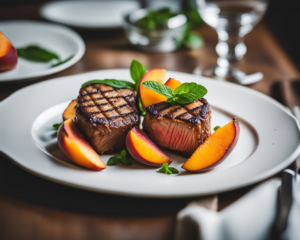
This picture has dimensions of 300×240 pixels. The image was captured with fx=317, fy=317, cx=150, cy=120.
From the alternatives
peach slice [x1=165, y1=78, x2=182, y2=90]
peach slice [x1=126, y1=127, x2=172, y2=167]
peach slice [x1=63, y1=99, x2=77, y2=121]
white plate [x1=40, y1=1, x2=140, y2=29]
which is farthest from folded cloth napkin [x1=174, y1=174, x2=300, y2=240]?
white plate [x1=40, y1=1, x2=140, y2=29]

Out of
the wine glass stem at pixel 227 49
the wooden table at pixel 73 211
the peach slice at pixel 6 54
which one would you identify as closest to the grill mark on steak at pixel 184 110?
the wooden table at pixel 73 211

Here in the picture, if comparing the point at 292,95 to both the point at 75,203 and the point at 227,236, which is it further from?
the point at 75,203

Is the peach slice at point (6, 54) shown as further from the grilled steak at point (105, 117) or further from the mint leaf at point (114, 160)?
the mint leaf at point (114, 160)

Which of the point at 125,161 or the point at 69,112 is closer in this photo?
the point at 125,161

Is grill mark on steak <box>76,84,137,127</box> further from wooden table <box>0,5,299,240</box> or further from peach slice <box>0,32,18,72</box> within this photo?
peach slice <box>0,32,18,72</box>

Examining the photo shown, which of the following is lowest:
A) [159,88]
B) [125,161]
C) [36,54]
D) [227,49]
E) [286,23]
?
[286,23]

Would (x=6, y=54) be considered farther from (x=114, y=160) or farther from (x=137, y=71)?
(x=114, y=160)

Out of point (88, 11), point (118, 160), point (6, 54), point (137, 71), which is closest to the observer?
point (118, 160)

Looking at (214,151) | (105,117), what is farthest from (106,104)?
(214,151)
